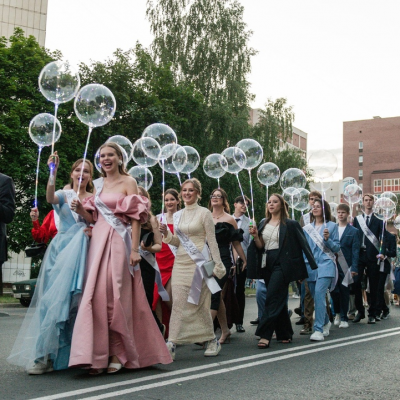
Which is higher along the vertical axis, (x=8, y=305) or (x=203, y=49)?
(x=203, y=49)

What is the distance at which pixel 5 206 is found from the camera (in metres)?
6.30

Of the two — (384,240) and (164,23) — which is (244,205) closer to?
(384,240)

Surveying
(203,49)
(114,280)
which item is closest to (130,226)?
(114,280)

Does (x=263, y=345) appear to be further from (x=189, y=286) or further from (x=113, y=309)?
(x=113, y=309)

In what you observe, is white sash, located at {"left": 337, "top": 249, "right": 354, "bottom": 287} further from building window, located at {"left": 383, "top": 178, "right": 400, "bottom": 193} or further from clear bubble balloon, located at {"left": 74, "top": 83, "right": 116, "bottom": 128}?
building window, located at {"left": 383, "top": 178, "right": 400, "bottom": 193}

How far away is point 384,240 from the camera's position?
13000 millimetres

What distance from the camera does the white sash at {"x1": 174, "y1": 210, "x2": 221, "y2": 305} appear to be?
7.53 m

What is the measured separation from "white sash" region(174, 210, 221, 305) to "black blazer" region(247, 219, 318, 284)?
1.29 meters

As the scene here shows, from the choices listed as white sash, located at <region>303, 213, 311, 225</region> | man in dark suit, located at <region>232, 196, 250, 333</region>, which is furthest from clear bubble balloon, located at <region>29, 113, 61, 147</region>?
white sash, located at <region>303, 213, 311, 225</region>

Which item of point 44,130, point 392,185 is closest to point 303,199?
point 44,130

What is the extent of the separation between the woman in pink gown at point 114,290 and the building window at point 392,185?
97.7 m

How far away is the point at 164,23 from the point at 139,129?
928 centimetres

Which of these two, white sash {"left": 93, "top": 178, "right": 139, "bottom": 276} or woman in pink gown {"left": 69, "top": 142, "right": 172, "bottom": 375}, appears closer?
woman in pink gown {"left": 69, "top": 142, "right": 172, "bottom": 375}

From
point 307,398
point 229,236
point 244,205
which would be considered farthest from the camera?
point 244,205
